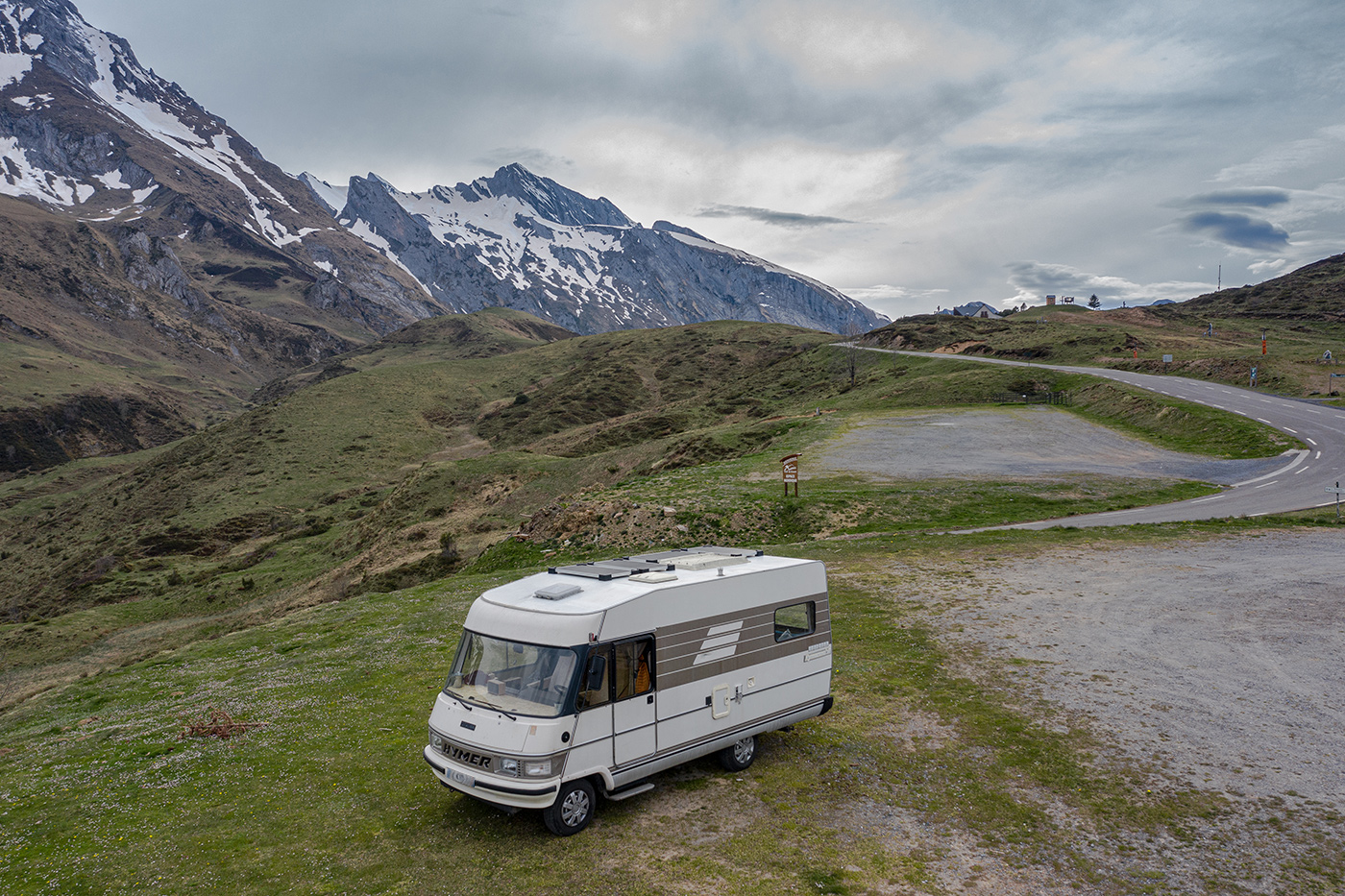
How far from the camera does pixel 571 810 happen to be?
35.4ft

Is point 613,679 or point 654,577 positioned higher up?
point 654,577

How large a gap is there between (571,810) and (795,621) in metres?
5.39

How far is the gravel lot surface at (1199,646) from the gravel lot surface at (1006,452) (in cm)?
1488

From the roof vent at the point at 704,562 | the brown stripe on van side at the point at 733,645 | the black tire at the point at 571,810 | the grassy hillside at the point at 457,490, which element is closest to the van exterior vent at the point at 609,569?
the roof vent at the point at 704,562

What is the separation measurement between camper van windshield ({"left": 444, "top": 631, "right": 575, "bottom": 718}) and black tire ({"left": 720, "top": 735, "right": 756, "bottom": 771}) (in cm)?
397

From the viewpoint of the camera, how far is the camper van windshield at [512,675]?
34.7ft

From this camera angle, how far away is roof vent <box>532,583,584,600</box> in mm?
11578

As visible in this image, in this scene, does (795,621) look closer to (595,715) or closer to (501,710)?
(595,715)

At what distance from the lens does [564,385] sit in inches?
5468

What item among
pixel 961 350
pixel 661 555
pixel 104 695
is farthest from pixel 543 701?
pixel 961 350

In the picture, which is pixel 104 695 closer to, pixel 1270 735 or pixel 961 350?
pixel 1270 735

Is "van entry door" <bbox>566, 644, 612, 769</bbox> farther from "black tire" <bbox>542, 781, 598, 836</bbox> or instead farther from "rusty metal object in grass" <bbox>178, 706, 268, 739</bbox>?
"rusty metal object in grass" <bbox>178, 706, 268, 739</bbox>

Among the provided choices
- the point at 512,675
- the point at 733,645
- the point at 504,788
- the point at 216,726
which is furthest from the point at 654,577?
the point at 216,726

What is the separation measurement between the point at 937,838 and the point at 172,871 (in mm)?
11100
